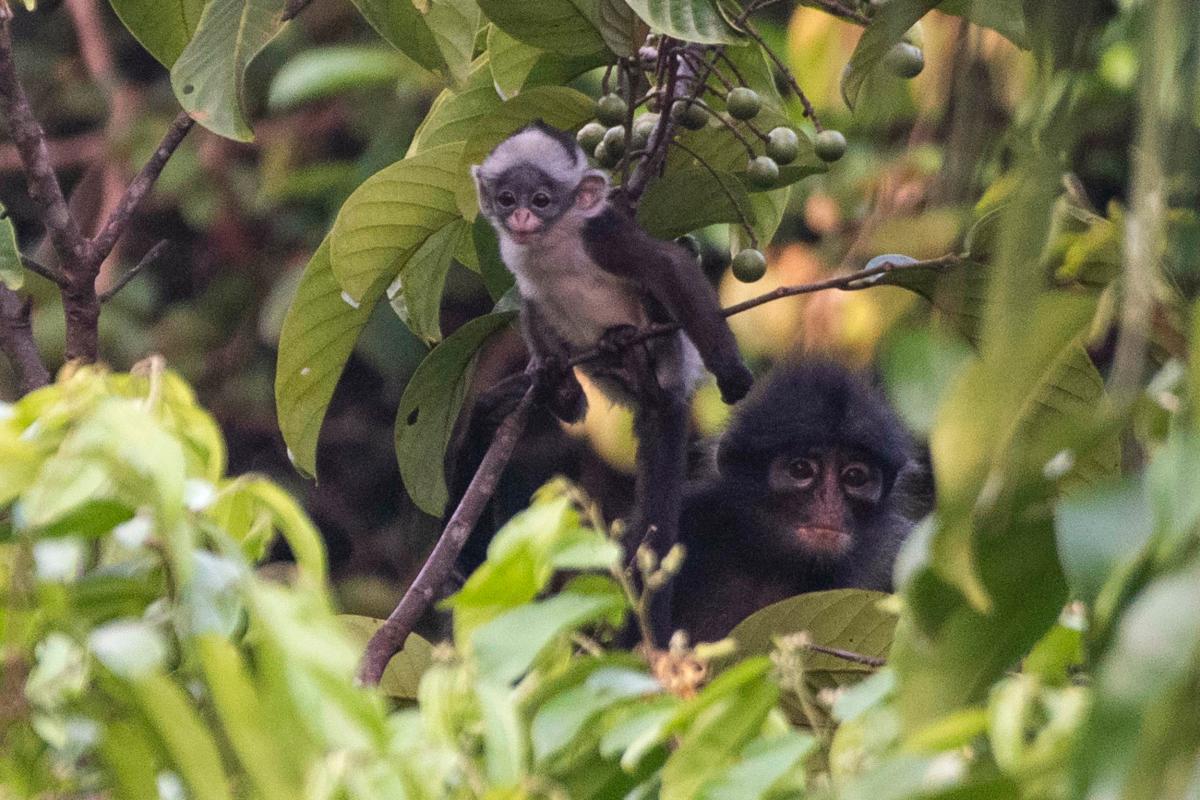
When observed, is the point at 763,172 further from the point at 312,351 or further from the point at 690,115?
the point at 312,351

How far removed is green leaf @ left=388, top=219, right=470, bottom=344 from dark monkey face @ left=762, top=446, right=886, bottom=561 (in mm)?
1158

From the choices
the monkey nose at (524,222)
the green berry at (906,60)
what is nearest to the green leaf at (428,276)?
the green berry at (906,60)

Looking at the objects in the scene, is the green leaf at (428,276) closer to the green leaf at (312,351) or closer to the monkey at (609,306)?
the green leaf at (312,351)

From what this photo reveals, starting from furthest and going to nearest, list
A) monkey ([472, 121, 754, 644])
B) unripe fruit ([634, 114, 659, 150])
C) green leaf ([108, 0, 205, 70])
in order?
monkey ([472, 121, 754, 644]) → unripe fruit ([634, 114, 659, 150]) → green leaf ([108, 0, 205, 70])

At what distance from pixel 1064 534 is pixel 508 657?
431mm

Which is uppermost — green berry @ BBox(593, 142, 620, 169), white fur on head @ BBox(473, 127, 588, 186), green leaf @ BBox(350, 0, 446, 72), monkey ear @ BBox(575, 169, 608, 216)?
green leaf @ BBox(350, 0, 446, 72)

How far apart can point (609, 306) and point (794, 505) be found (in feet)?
2.01

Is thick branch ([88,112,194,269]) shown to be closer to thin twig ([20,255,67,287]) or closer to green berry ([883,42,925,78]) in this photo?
thin twig ([20,255,67,287])

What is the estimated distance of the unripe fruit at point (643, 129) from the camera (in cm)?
277

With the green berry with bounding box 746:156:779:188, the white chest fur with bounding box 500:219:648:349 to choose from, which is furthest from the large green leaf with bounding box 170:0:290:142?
the white chest fur with bounding box 500:219:648:349

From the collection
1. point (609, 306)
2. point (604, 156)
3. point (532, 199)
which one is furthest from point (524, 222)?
point (604, 156)

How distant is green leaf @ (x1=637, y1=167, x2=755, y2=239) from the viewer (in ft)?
8.71

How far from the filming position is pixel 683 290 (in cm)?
322

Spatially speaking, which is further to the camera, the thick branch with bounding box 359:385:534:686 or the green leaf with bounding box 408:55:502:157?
the green leaf with bounding box 408:55:502:157
